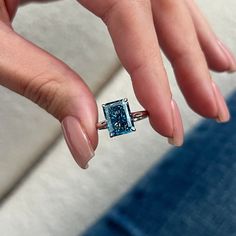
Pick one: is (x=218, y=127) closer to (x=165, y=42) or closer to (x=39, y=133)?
(x=165, y=42)

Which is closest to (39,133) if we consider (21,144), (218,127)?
(21,144)

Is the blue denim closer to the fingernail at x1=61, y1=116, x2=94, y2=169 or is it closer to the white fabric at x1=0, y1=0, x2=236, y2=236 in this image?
the white fabric at x1=0, y1=0, x2=236, y2=236

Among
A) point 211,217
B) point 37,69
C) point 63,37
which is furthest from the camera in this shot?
point 63,37

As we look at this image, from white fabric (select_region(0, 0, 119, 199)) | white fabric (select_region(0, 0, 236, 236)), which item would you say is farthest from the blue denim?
white fabric (select_region(0, 0, 119, 199))

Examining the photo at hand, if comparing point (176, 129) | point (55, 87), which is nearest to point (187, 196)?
point (176, 129)

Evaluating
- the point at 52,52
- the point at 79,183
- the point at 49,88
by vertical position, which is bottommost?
the point at 79,183

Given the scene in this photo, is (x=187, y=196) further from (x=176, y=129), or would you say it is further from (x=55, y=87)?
(x=55, y=87)
